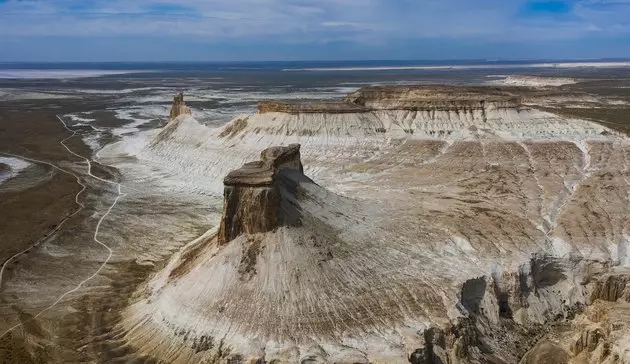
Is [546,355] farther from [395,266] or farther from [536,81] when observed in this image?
[536,81]

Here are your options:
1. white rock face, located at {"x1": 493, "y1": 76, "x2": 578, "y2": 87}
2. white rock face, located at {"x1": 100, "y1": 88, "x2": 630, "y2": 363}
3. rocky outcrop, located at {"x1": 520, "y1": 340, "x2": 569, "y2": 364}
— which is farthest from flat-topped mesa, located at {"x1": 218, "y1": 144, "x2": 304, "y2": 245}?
white rock face, located at {"x1": 493, "y1": 76, "x2": 578, "y2": 87}

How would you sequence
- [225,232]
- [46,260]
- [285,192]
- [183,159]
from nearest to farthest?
[225,232] < [285,192] < [46,260] < [183,159]

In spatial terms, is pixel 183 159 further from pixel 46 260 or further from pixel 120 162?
A: pixel 46 260

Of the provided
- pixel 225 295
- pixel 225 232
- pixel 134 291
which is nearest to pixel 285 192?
pixel 225 232

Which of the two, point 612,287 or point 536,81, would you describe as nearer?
point 612,287

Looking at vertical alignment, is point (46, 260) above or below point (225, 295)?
below

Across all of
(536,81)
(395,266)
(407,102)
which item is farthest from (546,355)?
(536,81)

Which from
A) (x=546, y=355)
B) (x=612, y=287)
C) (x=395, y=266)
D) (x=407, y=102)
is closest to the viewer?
(x=546, y=355)
